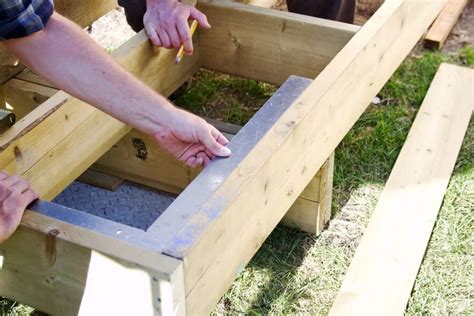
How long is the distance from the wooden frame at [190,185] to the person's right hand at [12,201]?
29mm

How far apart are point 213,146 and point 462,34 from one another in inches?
102

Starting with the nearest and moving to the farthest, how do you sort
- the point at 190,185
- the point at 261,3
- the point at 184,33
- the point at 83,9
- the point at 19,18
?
the point at 19,18, the point at 190,185, the point at 184,33, the point at 83,9, the point at 261,3

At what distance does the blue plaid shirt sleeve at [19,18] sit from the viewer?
1.87m

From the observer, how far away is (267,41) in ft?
9.66

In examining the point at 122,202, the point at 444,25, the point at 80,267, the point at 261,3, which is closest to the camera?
the point at 80,267

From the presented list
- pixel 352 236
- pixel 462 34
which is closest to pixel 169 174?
pixel 352 236

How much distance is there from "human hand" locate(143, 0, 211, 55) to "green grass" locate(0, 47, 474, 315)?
79cm

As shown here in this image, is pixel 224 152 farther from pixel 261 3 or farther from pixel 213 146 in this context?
pixel 261 3

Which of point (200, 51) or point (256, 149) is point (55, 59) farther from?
point (200, 51)

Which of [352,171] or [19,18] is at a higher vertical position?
Result: [19,18]

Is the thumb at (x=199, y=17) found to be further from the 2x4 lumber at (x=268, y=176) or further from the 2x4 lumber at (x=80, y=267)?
the 2x4 lumber at (x=80, y=267)

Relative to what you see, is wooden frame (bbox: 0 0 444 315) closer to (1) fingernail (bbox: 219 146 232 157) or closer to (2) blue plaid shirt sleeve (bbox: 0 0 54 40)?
(1) fingernail (bbox: 219 146 232 157)

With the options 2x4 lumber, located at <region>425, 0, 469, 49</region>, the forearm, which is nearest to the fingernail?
the forearm

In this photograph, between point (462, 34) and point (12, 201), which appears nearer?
point (12, 201)
